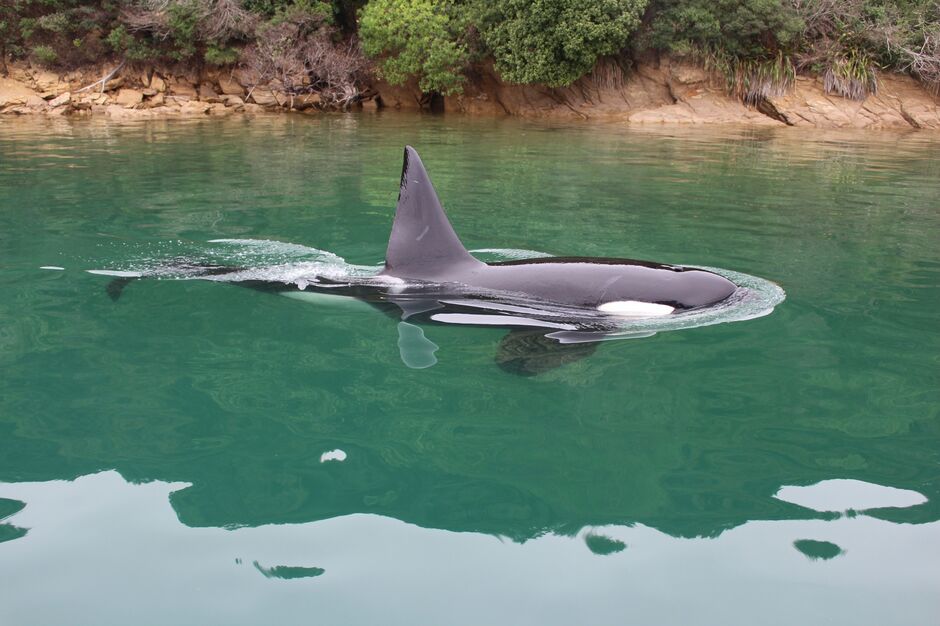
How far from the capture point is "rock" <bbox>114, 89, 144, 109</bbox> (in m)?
27.8

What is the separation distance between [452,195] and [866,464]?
778 cm

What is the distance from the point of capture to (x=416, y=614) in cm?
253

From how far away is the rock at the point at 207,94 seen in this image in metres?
29.2

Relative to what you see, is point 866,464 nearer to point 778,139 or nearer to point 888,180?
point 888,180

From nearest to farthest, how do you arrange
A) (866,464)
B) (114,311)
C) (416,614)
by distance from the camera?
(416,614), (866,464), (114,311)

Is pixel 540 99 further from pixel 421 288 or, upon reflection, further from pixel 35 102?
pixel 421 288

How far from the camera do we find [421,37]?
86.1 feet

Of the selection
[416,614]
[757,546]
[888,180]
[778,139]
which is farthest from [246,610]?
[778,139]

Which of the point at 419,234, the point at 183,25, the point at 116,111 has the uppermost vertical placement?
the point at 183,25

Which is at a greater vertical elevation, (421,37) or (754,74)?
(421,37)

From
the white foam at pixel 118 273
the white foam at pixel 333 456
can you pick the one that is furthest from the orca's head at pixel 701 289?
the white foam at pixel 118 273

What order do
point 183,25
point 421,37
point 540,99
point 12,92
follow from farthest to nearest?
point 183,25 → point 540,99 → point 12,92 → point 421,37

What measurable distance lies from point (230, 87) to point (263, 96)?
75.7 inches

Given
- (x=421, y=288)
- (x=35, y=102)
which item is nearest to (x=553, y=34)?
(x=35, y=102)
